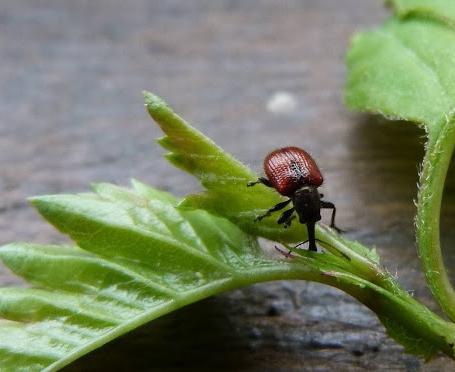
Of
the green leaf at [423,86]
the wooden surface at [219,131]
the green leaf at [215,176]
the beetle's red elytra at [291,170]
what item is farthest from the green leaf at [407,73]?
the green leaf at [215,176]

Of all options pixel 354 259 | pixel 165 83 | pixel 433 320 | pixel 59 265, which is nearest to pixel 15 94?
pixel 165 83

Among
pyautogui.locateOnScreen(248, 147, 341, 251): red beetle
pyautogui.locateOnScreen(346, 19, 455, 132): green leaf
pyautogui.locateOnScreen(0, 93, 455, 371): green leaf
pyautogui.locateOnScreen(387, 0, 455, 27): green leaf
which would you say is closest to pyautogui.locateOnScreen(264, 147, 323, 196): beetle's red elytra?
pyautogui.locateOnScreen(248, 147, 341, 251): red beetle

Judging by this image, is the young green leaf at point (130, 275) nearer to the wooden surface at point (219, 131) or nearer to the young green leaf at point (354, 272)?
the young green leaf at point (354, 272)

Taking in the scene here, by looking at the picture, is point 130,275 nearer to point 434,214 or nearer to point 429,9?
point 434,214

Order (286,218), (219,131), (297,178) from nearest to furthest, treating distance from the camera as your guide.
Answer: (286,218) → (297,178) → (219,131)

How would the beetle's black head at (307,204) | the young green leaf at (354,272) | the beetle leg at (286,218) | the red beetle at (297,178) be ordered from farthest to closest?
the red beetle at (297,178) → the beetle's black head at (307,204) → the beetle leg at (286,218) → the young green leaf at (354,272)

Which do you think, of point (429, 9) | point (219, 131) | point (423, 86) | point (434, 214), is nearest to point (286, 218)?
point (434, 214)

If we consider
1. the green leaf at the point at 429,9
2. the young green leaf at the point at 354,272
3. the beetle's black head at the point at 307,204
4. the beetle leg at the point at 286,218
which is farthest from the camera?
the green leaf at the point at 429,9
